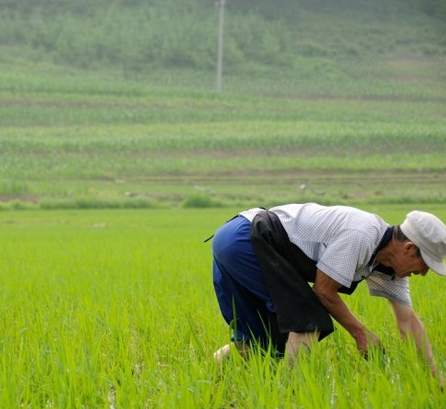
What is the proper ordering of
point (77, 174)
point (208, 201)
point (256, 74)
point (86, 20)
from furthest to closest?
1. point (86, 20)
2. point (256, 74)
3. point (77, 174)
4. point (208, 201)

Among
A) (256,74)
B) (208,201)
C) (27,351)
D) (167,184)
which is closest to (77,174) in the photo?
(167,184)

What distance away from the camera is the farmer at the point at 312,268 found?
11.6ft

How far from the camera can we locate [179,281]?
7105 millimetres

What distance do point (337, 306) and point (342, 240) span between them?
0.82 ft

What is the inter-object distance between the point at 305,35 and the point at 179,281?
170 ft

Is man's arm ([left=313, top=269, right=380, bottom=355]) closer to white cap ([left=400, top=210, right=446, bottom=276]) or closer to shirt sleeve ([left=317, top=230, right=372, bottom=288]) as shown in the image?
shirt sleeve ([left=317, top=230, right=372, bottom=288])

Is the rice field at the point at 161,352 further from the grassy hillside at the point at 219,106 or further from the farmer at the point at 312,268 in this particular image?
the grassy hillside at the point at 219,106

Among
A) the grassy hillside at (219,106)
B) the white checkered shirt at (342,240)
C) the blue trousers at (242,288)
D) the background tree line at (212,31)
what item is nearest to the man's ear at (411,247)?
the white checkered shirt at (342,240)

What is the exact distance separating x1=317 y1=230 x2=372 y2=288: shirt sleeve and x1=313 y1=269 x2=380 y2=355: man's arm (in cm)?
6

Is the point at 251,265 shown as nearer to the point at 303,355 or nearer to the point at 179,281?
the point at 303,355

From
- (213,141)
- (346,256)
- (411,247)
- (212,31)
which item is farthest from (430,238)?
(212,31)

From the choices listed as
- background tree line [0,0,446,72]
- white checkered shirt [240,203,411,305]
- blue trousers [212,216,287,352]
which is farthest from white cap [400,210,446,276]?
background tree line [0,0,446,72]

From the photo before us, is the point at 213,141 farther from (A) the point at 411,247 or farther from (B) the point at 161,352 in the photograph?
(A) the point at 411,247

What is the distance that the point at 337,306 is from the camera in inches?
144
